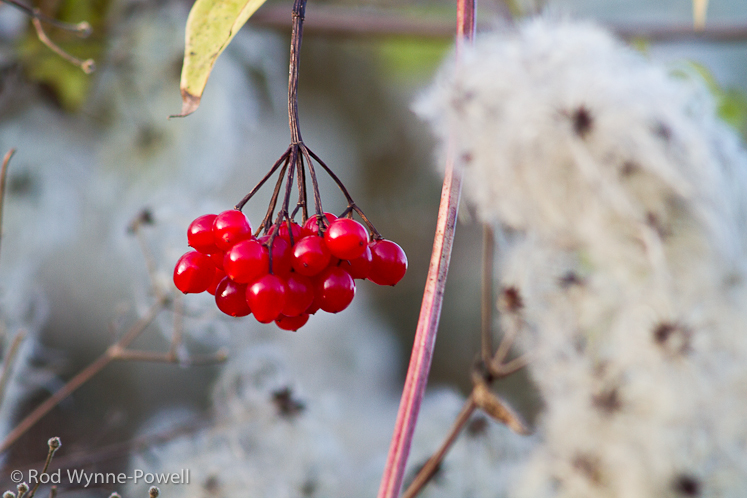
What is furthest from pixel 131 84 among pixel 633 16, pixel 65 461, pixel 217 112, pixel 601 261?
pixel 633 16

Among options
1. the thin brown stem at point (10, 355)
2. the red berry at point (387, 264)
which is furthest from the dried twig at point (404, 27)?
the red berry at point (387, 264)

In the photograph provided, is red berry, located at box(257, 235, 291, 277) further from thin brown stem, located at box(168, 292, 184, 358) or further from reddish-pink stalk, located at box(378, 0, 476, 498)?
thin brown stem, located at box(168, 292, 184, 358)

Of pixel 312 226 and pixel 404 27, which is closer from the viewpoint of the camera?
pixel 312 226

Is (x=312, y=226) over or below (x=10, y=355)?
over

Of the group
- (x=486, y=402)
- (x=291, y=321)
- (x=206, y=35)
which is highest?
(x=206, y=35)

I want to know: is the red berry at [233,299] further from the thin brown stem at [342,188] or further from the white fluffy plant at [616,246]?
the white fluffy plant at [616,246]

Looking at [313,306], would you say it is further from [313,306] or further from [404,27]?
[404,27]

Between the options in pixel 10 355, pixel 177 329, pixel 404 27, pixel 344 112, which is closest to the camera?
pixel 10 355

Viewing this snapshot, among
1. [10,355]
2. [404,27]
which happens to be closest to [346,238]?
[10,355]
